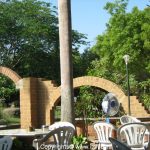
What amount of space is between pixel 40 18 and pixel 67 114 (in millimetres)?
30498

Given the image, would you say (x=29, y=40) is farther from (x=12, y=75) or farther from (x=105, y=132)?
(x=105, y=132)

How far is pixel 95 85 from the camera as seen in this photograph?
2059cm

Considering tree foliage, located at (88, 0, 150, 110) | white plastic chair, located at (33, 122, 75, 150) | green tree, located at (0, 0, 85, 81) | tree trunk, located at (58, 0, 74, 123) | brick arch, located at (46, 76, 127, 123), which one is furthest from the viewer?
green tree, located at (0, 0, 85, 81)

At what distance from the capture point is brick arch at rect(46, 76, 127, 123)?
20.3 metres

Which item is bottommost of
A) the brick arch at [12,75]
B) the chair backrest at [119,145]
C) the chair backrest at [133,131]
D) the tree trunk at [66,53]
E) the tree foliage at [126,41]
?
the chair backrest at [119,145]

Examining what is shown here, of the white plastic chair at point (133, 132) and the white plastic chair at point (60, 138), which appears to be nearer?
the white plastic chair at point (60, 138)

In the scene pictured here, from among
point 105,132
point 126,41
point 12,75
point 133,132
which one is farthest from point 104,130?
point 126,41

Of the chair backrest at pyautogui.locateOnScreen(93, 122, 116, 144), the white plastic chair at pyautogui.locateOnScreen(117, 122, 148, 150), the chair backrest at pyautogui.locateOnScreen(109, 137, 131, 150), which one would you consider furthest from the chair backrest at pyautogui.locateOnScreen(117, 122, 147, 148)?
the chair backrest at pyautogui.locateOnScreen(109, 137, 131, 150)

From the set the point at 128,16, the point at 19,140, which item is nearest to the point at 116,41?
the point at 128,16

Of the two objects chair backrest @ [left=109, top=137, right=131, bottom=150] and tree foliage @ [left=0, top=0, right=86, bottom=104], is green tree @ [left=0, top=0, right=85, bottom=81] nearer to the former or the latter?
tree foliage @ [left=0, top=0, right=86, bottom=104]

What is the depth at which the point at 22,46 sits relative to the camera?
128 ft

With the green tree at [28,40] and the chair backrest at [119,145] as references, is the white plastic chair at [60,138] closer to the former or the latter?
the chair backrest at [119,145]

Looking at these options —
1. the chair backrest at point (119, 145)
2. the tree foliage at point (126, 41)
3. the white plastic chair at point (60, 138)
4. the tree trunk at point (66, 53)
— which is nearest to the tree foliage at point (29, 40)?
the tree foliage at point (126, 41)

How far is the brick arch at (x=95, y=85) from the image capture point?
66.5 feet
